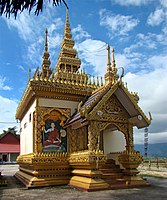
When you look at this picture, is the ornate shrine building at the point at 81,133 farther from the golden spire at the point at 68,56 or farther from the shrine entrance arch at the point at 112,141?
the golden spire at the point at 68,56

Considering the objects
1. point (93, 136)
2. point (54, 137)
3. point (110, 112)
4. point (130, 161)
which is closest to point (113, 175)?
point (130, 161)

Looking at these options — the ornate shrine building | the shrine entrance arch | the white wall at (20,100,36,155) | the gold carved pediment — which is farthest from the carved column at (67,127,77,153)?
the gold carved pediment

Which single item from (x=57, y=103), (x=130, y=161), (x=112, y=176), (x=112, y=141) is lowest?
(x=112, y=176)

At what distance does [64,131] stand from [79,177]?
94.2 inches

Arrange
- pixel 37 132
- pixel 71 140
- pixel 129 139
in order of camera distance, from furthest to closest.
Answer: pixel 71 140
pixel 37 132
pixel 129 139

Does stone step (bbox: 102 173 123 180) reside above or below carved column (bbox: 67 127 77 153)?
below

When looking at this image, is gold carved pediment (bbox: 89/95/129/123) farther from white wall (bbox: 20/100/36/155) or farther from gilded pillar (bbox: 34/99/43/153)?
white wall (bbox: 20/100/36/155)

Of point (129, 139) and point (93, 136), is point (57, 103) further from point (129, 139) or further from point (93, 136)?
point (129, 139)

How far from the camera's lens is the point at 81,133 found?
12.4 metres

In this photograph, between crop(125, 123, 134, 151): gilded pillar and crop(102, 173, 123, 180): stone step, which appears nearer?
crop(102, 173, 123, 180): stone step

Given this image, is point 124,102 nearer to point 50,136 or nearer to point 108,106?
point 108,106

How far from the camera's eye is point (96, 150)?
10.0 metres

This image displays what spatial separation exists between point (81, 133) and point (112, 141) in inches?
85.0

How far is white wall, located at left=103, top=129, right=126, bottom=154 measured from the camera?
13.5m
